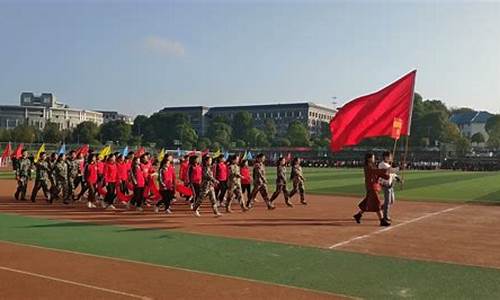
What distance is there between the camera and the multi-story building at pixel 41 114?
463ft

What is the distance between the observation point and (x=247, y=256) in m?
9.95

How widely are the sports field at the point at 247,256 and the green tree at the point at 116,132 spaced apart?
100938 mm

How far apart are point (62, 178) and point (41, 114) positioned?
14043 centimetres

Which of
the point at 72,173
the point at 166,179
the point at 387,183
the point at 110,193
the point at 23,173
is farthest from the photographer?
the point at 23,173

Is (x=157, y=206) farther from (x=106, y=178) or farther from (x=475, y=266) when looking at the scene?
(x=475, y=266)

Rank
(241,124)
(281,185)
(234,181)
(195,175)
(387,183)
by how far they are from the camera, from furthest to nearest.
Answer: (241,124) < (281,185) < (195,175) < (234,181) < (387,183)

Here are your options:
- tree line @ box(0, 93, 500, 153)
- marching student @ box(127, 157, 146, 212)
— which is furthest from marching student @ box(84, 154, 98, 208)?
tree line @ box(0, 93, 500, 153)

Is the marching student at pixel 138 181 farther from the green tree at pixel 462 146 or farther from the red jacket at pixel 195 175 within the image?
the green tree at pixel 462 146

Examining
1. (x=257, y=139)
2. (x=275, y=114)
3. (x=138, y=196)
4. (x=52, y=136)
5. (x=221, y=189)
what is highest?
(x=275, y=114)

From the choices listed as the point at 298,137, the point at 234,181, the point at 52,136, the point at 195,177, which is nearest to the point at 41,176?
the point at 195,177

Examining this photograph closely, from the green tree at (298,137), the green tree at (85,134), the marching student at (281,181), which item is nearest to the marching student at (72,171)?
the marching student at (281,181)

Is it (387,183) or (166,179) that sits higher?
(387,183)

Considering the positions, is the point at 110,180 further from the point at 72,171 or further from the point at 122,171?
the point at 72,171

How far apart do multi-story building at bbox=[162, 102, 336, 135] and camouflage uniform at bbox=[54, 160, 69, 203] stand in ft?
425
